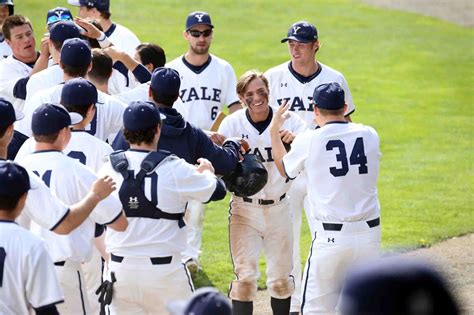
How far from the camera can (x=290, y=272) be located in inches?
289

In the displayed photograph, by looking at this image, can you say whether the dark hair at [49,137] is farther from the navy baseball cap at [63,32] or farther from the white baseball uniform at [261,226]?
the white baseball uniform at [261,226]

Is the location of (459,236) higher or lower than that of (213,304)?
lower

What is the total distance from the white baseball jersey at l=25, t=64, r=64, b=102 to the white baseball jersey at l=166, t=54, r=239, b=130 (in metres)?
1.97

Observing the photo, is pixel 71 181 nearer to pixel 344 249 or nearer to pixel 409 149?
pixel 344 249

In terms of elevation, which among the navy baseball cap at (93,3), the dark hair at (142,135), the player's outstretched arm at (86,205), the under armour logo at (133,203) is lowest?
the under armour logo at (133,203)

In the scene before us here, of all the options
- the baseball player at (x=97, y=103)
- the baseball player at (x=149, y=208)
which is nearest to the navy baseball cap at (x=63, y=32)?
the baseball player at (x=97, y=103)

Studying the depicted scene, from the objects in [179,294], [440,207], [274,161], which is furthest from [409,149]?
[179,294]

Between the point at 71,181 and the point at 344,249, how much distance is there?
74.8 inches

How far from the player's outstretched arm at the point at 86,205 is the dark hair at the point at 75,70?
178 centimetres

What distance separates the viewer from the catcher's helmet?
6547mm

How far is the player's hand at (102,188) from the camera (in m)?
4.93

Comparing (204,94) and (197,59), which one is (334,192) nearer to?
(204,94)

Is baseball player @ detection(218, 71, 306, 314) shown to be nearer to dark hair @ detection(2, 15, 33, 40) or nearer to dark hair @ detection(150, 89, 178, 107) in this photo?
dark hair @ detection(150, 89, 178, 107)

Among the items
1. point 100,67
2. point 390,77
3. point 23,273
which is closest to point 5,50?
point 100,67
